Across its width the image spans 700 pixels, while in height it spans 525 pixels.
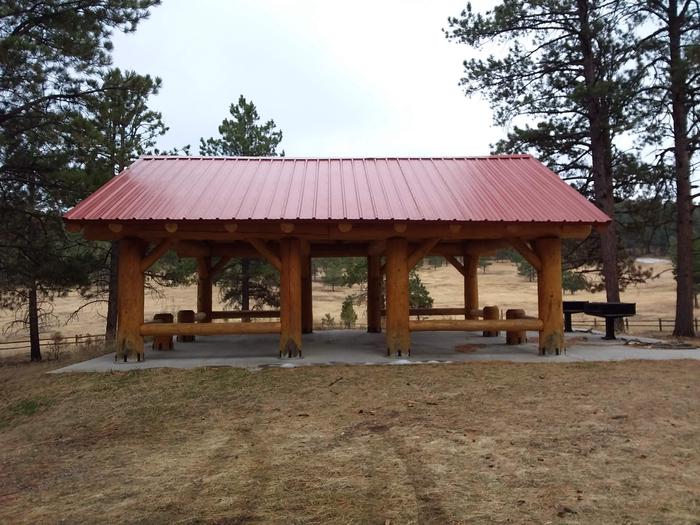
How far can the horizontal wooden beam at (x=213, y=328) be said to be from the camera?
8648mm

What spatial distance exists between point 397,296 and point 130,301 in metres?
4.69

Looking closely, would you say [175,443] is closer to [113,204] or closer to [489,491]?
[489,491]

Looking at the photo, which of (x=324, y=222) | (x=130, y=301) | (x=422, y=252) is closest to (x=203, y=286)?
(x=130, y=301)

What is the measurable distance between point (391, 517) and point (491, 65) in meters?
Answer: 14.9

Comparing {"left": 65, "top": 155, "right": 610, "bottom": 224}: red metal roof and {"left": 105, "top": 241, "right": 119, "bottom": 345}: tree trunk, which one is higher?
{"left": 65, "top": 155, "right": 610, "bottom": 224}: red metal roof

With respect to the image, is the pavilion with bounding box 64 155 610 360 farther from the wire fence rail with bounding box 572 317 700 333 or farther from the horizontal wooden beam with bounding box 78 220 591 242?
the wire fence rail with bounding box 572 317 700 333

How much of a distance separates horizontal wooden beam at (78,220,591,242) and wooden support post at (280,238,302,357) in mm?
261

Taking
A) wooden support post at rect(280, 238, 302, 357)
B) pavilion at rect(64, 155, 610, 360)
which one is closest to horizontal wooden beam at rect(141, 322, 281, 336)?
pavilion at rect(64, 155, 610, 360)

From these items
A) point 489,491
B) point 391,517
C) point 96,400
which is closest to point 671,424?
point 489,491

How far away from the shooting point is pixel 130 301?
8.59 meters

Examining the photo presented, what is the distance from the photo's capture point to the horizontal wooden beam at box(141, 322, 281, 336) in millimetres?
8648

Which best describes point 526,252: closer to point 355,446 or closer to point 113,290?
point 355,446

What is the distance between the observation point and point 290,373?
7645mm

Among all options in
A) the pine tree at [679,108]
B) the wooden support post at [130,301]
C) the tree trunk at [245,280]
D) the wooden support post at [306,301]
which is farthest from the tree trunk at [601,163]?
the wooden support post at [130,301]
